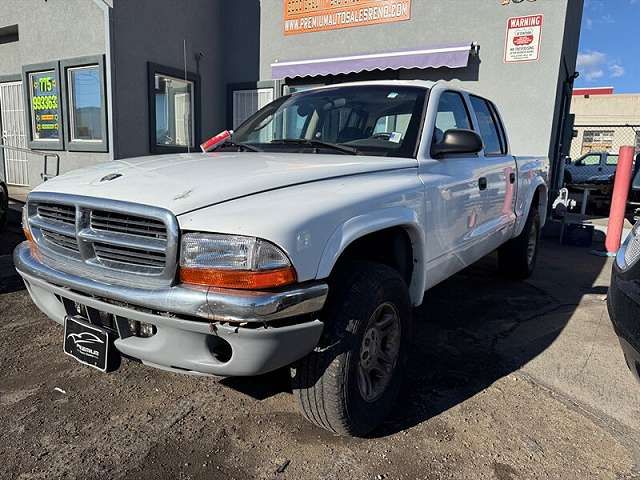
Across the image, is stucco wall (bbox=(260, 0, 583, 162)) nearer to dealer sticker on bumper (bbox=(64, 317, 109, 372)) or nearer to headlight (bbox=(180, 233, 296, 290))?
headlight (bbox=(180, 233, 296, 290))

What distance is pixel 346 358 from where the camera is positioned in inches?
83.8

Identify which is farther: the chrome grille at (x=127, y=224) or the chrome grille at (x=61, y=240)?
the chrome grille at (x=61, y=240)

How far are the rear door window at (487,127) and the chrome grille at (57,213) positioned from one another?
3.12 meters

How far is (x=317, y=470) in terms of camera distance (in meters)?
2.19

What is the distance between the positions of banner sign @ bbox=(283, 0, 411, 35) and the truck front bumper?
808 centimetres

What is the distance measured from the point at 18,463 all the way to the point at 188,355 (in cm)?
100

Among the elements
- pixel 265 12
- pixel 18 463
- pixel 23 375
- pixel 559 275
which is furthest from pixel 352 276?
pixel 265 12

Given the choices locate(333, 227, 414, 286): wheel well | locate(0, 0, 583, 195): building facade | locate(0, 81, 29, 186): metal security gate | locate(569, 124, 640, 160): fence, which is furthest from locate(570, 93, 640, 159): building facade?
locate(333, 227, 414, 286): wheel well

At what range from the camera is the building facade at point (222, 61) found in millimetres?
7961

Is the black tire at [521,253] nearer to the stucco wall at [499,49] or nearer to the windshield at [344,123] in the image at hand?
the windshield at [344,123]

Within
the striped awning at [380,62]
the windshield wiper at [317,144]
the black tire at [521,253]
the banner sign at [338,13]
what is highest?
the banner sign at [338,13]

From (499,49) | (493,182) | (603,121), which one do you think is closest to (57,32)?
(499,49)

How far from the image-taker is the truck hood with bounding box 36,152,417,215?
6.63 ft

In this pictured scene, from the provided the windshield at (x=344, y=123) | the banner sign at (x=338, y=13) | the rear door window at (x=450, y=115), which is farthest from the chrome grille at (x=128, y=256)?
the banner sign at (x=338, y=13)
